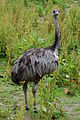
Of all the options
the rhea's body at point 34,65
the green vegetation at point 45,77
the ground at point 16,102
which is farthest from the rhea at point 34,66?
the ground at point 16,102

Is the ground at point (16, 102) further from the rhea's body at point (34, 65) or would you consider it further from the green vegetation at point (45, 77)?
the rhea's body at point (34, 65)

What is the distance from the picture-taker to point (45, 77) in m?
6.93

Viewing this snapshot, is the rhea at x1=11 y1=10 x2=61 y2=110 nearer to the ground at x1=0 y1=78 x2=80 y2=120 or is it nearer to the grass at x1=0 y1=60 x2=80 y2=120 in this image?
the grass at x1=0 y1=60 x2=80 y2=120

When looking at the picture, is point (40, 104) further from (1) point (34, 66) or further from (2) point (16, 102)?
(2) point (16, 102)

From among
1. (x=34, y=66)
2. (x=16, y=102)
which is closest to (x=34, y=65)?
(x=34, y=66)

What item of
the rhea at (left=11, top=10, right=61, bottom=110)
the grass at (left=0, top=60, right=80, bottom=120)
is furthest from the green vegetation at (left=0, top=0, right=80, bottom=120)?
the rhea at (left=11, top=10, right=61, bottom=110)

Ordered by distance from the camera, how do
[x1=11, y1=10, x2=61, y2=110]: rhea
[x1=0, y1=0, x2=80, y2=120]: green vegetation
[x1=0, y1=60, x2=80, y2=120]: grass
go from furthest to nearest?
[x1=11, y1=10, x2=61, y2=110]: rhea → [x1=0, y1=0, x2=80, y2=120]: green vegetation → [x1=0, y1=60, x2=80, y2=120]: grass

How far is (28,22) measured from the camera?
9.73m

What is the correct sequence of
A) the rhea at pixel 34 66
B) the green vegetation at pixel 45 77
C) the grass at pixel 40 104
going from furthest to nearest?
the rhea at pixel 34 66 < the green vegetation at pixel 45 77 < the grass at pixel 40 104

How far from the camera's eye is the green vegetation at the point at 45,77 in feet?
19.6

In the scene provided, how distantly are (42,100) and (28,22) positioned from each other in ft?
14.3

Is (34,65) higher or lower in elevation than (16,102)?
higher

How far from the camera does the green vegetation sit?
5973mm

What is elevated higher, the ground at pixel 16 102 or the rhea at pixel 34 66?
the rhea at pixel 34 66
